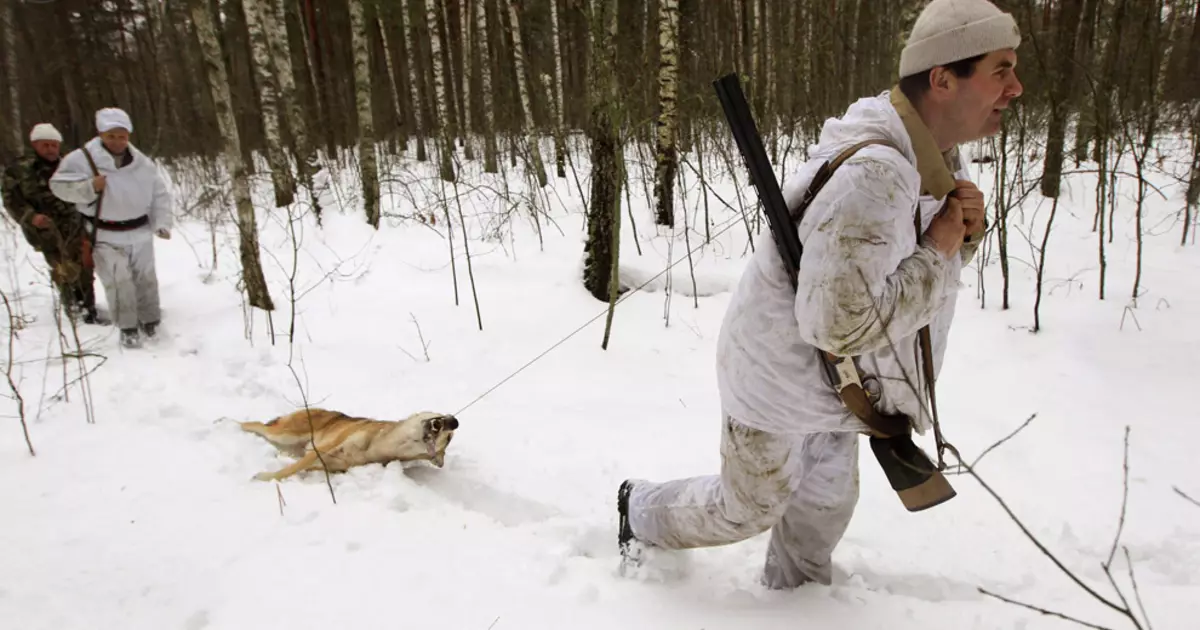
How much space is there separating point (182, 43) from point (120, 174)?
12293 mm

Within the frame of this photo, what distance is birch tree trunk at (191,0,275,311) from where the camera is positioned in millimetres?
4368

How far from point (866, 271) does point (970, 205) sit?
0.35 metres

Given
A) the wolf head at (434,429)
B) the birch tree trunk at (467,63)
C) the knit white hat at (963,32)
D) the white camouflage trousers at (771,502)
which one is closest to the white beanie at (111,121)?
the wolf head at (434,429)

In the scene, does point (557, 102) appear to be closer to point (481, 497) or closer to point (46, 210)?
point (46, 210)

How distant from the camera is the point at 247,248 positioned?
15.9 ft

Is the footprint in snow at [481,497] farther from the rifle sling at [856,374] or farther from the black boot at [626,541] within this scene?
the rifle sling at [856,374]

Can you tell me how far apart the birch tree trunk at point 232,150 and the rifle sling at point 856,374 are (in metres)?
4.52

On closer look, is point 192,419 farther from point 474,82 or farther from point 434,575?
point 474,82

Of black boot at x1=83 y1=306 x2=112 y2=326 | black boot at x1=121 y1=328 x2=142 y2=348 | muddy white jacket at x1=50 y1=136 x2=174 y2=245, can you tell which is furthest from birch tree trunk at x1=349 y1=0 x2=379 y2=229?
black boot at x1=121 y1=328 x2=142 y2=348

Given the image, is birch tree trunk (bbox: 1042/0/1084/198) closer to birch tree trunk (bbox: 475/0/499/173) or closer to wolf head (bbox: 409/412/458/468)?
wolf head (bbox: 409/412/458/468)

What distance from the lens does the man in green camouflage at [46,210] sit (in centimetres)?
475

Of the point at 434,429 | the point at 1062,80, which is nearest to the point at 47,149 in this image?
the point at 434,429

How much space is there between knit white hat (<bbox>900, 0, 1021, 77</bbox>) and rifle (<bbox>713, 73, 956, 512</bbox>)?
24 cm

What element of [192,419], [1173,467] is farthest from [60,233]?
[1173,467]
